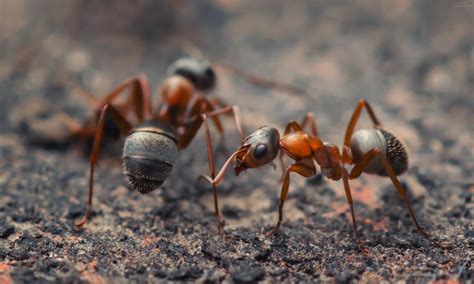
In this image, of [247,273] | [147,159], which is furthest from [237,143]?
[247,273]

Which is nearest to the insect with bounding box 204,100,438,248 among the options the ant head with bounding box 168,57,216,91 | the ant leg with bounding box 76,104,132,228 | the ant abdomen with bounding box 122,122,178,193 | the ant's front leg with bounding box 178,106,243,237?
the ant's front leg with bounding box 178,106,243,237

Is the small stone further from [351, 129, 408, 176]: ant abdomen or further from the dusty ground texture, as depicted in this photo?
[351, 129, 408, 176]: ant abdomen

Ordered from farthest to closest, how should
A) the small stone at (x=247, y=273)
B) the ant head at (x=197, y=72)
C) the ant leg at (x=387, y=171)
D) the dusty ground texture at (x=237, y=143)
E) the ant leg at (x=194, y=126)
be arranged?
1. the ant head at (x=197, y=72)
2. the ant leg at (x=194, y=126)
3. the ant leg at (x=387, y=171)
4. the dusty ground texture at (x=237, y=143)
5. the small stone at (x=247, y=273)

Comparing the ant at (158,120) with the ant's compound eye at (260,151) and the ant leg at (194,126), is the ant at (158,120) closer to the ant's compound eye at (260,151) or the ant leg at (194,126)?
the ant leg at (194,126)

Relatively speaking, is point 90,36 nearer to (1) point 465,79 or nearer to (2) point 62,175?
(2) point 62,175

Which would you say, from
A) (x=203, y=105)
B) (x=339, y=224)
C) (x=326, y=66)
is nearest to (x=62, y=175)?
(x=203, y=105)

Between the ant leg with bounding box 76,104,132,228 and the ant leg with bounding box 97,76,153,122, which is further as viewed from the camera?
the ant leg with bounding box 97,76,153,122

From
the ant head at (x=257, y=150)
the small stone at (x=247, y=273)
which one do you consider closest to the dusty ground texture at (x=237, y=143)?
the small stone at (x=247, y=273)

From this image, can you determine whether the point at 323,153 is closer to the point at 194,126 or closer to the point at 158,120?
the point at 194,126
